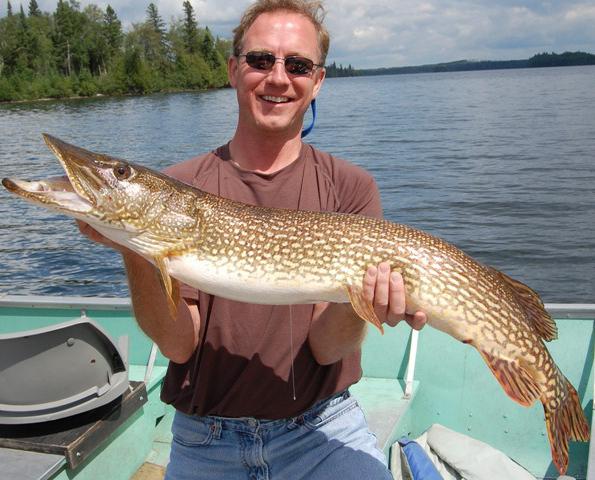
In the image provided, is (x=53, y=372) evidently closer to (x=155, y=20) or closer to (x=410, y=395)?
(x=410, y=395)

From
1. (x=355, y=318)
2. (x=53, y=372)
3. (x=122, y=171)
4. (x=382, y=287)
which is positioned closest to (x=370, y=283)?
(x=382, y=287)

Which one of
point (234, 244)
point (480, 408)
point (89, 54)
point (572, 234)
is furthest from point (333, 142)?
point (89, 54)

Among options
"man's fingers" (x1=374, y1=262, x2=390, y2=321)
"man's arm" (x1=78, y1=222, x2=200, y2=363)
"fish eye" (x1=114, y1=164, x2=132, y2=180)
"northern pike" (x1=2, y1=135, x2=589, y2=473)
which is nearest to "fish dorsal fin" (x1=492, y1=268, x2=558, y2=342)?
"northern pike" (x1=2, y1=135, x2=589, y2=473)

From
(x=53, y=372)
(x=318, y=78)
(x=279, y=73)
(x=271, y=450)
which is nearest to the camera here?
(x=271, y=450)

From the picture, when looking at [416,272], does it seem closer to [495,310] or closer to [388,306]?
[388,306]

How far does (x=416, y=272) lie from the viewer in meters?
2.42

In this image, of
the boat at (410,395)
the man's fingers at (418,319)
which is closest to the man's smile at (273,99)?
the man's fingers at (418,319)

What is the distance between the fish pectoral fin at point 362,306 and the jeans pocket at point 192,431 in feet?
2.47

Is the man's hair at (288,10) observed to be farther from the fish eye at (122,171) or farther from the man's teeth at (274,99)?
the fish eye at (122,171)

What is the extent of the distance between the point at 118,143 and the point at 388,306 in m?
25.9

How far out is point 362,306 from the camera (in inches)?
94.3

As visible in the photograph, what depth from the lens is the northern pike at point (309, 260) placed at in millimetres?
2424

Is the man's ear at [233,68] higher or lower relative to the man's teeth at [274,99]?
higher

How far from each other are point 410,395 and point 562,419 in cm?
169
